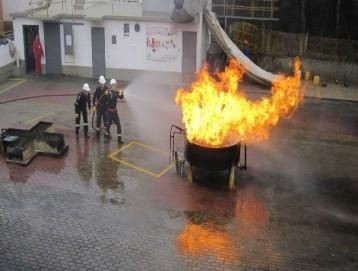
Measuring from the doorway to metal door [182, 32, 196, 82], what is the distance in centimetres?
721

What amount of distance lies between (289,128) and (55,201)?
9.34 meters

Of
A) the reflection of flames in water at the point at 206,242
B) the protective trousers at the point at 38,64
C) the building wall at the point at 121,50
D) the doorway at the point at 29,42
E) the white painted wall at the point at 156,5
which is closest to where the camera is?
the reflection of flames in water at the point at 206,242

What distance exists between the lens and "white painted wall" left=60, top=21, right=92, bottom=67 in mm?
24688

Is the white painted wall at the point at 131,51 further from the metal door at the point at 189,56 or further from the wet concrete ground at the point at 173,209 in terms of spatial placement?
the wet concrete ground at the point at 173,209

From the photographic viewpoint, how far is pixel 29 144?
15570 mm

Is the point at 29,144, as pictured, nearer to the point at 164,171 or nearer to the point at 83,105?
the point at 83,105

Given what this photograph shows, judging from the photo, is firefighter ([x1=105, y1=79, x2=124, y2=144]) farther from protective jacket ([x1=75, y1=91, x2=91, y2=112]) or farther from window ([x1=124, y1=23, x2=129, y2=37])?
window ([x1=124, y1=23, x2=129, y2=37])

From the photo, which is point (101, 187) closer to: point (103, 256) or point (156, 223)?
point (156, 223)

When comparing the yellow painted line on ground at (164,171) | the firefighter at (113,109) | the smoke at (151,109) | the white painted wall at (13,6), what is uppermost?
the white painted wall at (13,6)

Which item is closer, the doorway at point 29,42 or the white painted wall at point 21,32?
the white painted wall at point 21,32

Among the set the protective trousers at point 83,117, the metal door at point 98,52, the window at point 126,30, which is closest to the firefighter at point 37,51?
the metal door at point 98,52

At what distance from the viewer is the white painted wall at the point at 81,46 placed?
2469 cm

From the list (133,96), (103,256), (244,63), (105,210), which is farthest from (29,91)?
(103,256)

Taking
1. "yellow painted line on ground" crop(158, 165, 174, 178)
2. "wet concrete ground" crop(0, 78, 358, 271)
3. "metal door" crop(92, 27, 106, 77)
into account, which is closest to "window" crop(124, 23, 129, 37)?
"metal door" crop(92, 27, 106, 77)
